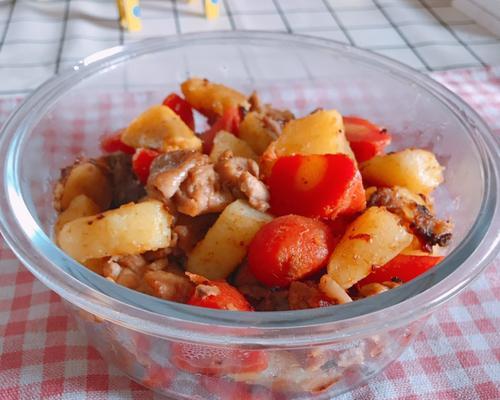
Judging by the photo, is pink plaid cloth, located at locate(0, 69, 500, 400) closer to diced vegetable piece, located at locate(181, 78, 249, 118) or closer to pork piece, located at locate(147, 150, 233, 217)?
pork piece, located at locate(147, 150, 233, 217)

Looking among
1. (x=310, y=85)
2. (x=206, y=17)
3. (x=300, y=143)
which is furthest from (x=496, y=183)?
(x=206, y=17)

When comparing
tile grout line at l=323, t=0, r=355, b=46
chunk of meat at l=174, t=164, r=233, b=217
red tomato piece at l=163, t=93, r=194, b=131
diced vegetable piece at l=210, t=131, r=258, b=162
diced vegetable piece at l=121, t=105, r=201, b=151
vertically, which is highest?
chunk of meat at l=174, t=164, r=233, b=217

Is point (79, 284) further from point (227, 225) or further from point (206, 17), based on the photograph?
point (206, 17)

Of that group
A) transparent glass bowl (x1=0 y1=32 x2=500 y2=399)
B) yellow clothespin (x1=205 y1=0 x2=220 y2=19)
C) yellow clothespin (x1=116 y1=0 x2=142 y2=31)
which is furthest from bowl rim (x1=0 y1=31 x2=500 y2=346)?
yellow clothespin (x1=205 y1=0 x2=220 y2=19)

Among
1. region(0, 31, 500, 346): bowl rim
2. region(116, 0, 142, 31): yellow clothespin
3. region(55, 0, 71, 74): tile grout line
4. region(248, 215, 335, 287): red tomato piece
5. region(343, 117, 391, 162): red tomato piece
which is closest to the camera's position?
region(0, 31, 500, 346): bowl rim

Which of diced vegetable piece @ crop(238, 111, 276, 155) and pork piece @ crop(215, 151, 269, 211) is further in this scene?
diced vegetable piece @ crop(238, 111, 276, 155)

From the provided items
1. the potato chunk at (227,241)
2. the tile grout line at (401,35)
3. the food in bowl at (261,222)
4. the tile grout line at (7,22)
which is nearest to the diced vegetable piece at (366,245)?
the food in bowl at (261,222)

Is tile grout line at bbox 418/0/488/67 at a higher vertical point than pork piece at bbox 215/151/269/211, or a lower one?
lower

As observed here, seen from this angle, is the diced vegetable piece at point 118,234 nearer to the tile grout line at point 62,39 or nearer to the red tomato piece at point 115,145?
the red tomato piece at point 115,145
